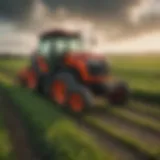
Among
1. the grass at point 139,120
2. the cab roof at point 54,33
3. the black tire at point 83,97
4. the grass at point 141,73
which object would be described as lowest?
the grass at point 139,120

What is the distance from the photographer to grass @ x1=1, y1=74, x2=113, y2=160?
4.78 feet

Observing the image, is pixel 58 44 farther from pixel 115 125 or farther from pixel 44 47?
pixel 115 125

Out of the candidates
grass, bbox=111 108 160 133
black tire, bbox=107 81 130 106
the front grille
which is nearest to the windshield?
the front grille

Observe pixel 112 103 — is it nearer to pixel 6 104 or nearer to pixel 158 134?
pixel 158 134

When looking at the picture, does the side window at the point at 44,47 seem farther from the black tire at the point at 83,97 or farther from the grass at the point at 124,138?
the grass at the point at 124,138

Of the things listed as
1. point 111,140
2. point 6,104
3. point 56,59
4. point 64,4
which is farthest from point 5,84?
point 111,140

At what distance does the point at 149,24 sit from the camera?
1575 millimetres

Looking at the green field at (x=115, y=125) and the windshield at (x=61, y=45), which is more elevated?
the windshield at (x=61, y=45)

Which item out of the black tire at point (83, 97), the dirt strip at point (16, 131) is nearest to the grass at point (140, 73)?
the black tire at point (83, 97)

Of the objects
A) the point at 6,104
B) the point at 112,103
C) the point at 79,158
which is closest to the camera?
the point at 79,158

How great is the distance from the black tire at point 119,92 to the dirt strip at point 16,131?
410 millimetres

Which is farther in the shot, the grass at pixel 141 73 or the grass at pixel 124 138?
the grass at pixel 141 73

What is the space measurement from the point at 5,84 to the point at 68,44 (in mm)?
363

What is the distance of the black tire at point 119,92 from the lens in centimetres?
154
